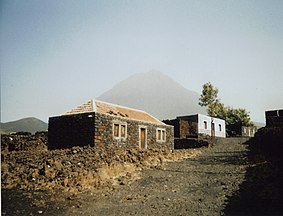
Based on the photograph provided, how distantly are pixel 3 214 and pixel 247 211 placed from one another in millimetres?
5855

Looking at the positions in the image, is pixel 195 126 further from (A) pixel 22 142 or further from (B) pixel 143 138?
(A) pixel 22 142

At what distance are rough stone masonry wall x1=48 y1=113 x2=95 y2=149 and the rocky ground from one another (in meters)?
2.68

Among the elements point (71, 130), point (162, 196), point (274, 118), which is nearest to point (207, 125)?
point (274, 118)

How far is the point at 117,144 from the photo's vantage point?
15.2 m

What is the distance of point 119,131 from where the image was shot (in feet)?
50.8

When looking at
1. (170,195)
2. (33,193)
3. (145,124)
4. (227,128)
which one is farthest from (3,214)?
(227,128)

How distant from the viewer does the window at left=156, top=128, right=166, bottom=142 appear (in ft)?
66.2

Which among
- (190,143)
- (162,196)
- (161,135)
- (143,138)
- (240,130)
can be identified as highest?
(240,130)

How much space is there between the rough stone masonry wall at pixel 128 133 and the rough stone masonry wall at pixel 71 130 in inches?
17.3

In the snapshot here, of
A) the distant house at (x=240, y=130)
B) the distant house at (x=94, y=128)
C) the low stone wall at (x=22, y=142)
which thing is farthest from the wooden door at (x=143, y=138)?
the distant house at (x=240, y=130)

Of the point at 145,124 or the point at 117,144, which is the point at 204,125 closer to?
the point at 145,124

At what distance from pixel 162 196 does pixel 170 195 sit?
27cm

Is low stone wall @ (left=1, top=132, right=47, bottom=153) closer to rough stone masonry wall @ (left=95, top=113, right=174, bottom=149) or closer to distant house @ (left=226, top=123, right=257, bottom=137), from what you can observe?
rough stone masonry wall @ (left=95, top=113, right=174, bottom=149)

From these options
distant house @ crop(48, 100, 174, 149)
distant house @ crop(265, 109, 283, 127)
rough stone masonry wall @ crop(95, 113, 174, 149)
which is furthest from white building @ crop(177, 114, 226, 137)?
distant house @ crop(48, 100, 174, 149)
